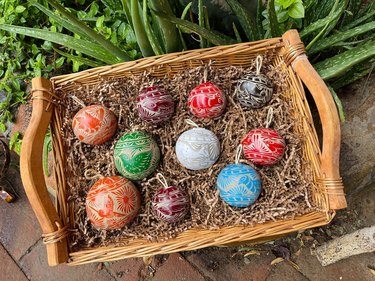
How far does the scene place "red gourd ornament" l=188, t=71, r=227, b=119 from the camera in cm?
107

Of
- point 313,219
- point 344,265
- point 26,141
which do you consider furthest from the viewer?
point 344,265

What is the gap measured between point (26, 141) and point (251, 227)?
686mm

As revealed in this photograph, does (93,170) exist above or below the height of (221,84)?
below

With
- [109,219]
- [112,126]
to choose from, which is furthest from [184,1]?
[109,219]

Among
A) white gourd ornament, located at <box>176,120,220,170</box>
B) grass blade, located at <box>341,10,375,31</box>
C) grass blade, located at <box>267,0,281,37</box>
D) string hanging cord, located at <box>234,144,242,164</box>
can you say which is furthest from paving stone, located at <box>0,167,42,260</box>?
grass blade, located at <box>341,10,375,31</box>

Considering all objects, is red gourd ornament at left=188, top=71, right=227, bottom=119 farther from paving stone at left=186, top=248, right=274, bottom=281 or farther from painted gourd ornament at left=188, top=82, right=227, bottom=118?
paving stone at left=186, top=248, right=274, bottom=281

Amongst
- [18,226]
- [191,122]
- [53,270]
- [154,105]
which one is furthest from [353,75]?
[18,226]

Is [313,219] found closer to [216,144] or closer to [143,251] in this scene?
[216,144]

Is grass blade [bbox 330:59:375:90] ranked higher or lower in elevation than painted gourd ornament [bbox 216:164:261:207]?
higher

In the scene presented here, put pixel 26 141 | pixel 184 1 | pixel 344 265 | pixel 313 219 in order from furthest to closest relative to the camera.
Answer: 1. pixel 344 265
2. pixel 184 1
3. pixel 26 141
4. pixel 313 219

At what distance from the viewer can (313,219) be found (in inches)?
38.0

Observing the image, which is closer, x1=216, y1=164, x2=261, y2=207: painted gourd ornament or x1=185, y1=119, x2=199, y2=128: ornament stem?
x1=216, y1=164, x2=261, y2=207: painted gourd ornament

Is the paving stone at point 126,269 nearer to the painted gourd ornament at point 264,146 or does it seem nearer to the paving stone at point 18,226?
the paving stone at point 18,226


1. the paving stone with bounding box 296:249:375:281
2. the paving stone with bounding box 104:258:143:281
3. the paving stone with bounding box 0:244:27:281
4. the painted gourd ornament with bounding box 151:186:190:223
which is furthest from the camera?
the paving stone with bounding box 0:244:27:281
